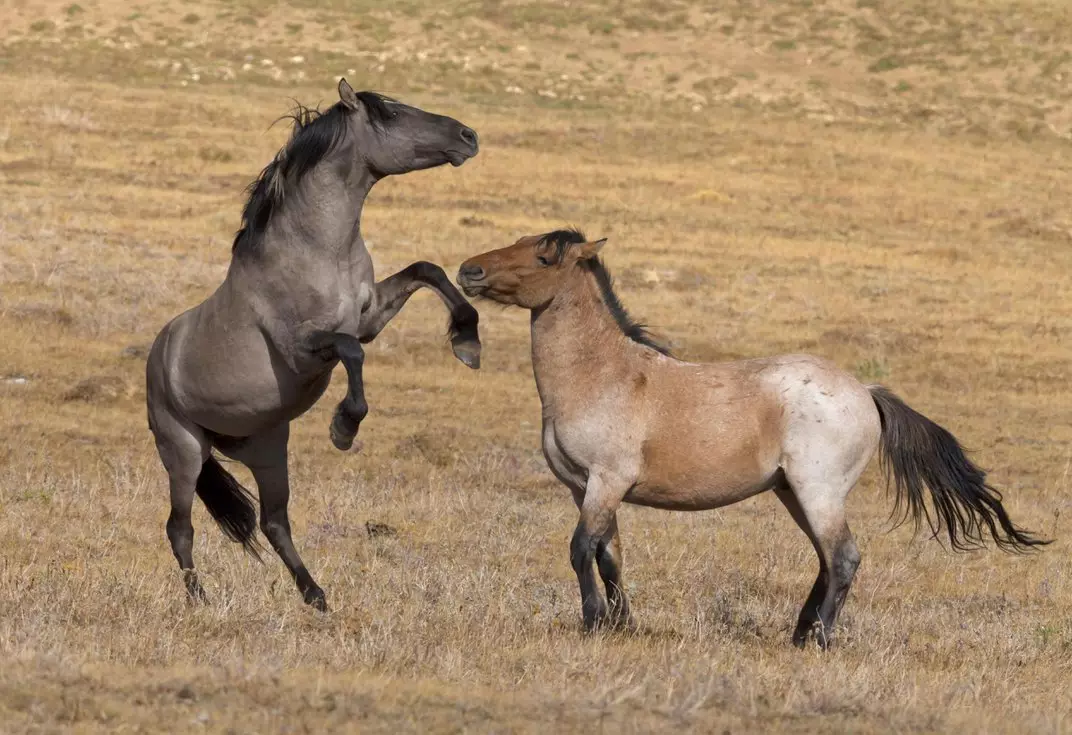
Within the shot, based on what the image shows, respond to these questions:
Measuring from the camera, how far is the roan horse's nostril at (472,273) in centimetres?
709

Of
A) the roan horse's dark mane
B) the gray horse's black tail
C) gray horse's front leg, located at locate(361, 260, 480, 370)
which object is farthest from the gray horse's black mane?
the gray horse's black tail

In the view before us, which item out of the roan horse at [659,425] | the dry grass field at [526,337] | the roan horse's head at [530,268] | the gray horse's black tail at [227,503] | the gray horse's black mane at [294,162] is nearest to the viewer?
the dry grass field at [526,337]

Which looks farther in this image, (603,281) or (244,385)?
(244,385)

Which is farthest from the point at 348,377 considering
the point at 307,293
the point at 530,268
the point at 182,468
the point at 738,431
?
the point at 738,431

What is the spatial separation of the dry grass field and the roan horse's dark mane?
4.43 ft

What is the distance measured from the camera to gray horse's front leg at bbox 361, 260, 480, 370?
25.4 ft

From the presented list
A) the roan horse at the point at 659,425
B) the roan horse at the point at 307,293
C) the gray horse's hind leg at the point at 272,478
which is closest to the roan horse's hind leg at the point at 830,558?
the roan horse at the point at 659,425

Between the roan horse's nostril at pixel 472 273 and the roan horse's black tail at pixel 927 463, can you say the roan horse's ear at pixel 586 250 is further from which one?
the roan horse's black tail at pixel 927 463

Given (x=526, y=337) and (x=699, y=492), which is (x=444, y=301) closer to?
(x=699, y=492)

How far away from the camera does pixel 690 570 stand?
30.8 ft

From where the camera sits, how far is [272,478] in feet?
26.9

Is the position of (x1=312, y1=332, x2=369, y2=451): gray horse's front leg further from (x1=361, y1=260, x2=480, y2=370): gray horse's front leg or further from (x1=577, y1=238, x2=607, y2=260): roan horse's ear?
(x1=577, y1=238, x2=607, y2=260): roan horse's ear

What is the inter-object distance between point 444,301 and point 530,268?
69 cm

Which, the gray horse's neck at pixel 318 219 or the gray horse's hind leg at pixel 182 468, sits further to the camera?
the gray horse's hind leg at pixel 182 468
